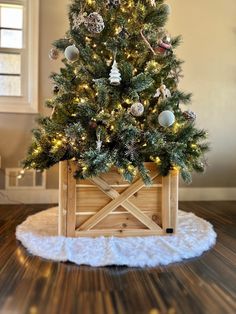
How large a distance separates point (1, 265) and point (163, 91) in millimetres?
1284

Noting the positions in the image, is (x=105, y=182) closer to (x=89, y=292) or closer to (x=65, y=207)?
(x=65, y=207)

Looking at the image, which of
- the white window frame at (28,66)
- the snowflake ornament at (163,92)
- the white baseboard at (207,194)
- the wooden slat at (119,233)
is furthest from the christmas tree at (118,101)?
the white baseboard at (207,194)

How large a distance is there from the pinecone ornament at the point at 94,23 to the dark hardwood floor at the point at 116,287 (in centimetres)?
127

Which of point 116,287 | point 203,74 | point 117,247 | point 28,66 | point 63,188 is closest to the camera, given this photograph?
point 116,287

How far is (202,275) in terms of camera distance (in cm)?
134


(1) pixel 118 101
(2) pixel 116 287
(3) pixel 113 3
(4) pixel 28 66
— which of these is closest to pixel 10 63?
(4) pixel 28 66

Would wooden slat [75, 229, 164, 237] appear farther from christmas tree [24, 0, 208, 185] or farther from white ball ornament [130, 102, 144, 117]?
white ball ornament [130, 102, 144, 117]

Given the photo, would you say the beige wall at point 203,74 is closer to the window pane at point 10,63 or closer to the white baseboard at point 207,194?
the white baseboard at point 207,194

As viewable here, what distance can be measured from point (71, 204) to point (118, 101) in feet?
2.16

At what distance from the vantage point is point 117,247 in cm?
158

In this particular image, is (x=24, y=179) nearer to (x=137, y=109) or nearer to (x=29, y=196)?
(x=29, y=196)

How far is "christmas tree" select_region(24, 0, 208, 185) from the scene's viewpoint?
1.62m

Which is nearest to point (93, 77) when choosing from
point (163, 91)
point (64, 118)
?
point (64, 118)

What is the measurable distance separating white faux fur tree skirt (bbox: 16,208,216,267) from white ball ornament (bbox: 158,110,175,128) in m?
0.66
